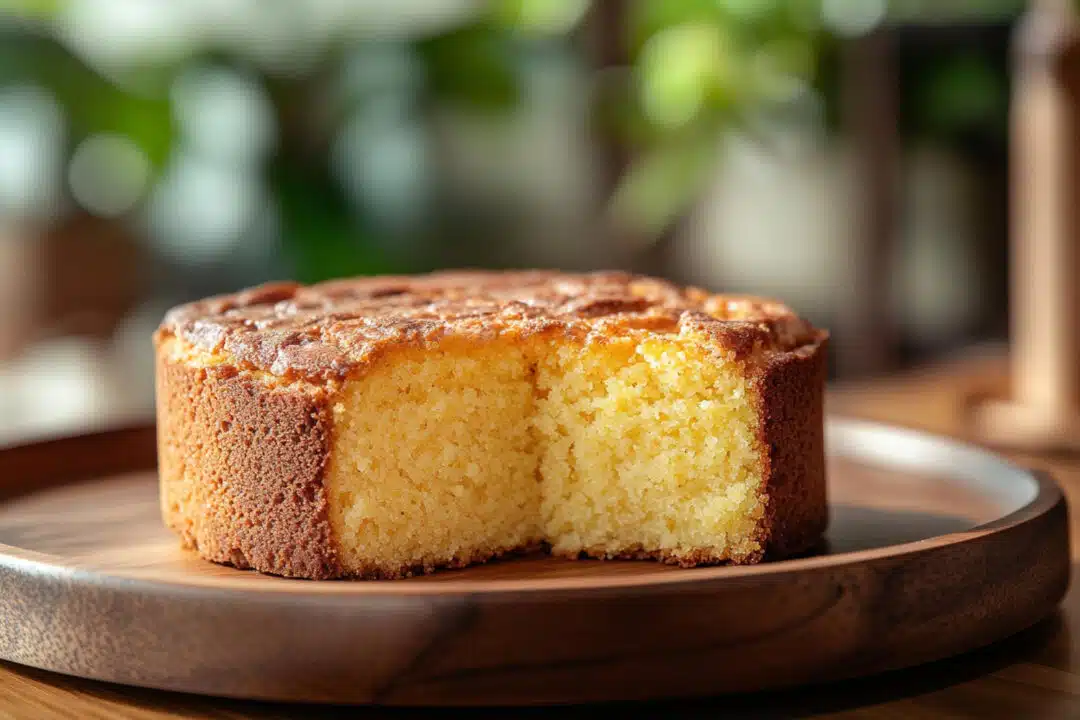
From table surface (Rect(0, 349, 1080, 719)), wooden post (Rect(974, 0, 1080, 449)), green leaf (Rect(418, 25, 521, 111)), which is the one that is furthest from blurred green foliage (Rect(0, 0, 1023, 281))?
table surface (Rect(0, 349, 1080, 719))

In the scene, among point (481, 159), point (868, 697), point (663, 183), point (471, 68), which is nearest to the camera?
point (868, 697)

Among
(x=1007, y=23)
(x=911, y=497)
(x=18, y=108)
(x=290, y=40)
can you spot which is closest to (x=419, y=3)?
(x=290, y=40)

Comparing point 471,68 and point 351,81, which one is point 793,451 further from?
point 351,81

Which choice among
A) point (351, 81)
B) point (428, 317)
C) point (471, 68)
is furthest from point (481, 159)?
point (428, 317)

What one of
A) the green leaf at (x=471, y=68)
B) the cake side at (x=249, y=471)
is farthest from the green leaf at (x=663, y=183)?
the cake side at (x=249, y=471)

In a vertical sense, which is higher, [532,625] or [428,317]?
[428,317]

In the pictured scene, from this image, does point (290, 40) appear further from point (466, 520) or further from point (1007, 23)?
point (466, 520)

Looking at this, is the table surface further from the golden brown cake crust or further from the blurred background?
the blurred background
